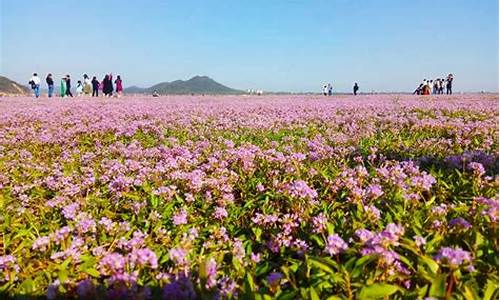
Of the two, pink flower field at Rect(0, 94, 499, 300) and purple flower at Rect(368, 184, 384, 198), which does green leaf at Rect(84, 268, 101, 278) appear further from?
purple flower at Rect(368, 184, 384, 198)

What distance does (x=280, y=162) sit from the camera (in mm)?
6160

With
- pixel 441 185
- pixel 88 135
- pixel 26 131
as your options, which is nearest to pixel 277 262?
pixel 441 185

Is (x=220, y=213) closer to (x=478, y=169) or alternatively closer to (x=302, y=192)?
(x=302, y=192)

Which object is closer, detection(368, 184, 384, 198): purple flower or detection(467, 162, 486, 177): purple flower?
detection(368, 184, 384, 198): purple flower

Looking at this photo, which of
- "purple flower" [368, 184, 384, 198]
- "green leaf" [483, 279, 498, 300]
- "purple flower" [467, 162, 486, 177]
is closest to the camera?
"green leaf" [483, 279, 498, 300]

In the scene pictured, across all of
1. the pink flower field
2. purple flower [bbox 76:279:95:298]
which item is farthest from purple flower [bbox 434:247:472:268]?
purple flower [bbox 76:279:95:298]

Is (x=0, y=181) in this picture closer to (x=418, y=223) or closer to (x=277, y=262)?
(x=277, y=262)

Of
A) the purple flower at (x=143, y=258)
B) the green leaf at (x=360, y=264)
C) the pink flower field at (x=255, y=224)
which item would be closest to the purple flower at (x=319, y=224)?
the pink flower field at (x=255, y=224)

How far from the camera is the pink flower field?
9.11 feet

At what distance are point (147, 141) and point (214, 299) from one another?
283 inches

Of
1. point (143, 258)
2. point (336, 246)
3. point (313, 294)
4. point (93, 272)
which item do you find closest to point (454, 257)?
point (336, 246)

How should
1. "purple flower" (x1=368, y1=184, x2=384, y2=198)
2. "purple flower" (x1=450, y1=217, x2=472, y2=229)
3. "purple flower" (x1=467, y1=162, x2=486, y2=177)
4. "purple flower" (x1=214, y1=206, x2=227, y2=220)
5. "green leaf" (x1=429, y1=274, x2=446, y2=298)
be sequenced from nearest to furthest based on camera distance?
"green leaf" (x1=429, y1=274, x2=446, y2=298)
"purple flower" (x1=450, y1=217, x2=472, y2=229)
"purple flower" (x1=368, y1=184, x2=384, y2=198)
"purple flower" (x1=214, y1=206, x2=227, y2=220)
"purple flower" (x1=467, y1=162, x2=486, y2=177)

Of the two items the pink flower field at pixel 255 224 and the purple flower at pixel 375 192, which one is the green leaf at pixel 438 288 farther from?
the purple flower at pixel 375 192

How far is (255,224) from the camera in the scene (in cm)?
435
